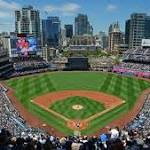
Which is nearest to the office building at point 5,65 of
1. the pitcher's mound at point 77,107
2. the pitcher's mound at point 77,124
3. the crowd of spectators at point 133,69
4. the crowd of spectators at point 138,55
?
the crowd of spectators at point 133,69

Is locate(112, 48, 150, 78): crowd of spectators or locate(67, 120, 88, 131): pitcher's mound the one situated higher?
locate(112, 48, 150, 78): crowd of spectators

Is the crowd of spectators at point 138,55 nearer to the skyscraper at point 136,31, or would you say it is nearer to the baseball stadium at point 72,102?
the baseball stadium at point 72,102

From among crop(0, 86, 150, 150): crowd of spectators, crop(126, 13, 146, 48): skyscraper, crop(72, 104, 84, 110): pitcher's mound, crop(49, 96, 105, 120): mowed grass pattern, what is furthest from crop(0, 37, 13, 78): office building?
crop(126, 13, 146, 48): skyscraper

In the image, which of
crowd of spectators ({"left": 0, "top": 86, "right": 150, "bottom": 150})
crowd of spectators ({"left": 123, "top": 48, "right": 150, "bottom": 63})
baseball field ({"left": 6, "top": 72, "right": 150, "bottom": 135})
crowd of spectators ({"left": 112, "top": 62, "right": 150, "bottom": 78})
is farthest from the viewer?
crowd of spectators ({"left": 123, "top": 48, "right": 150, "bottom": 63})

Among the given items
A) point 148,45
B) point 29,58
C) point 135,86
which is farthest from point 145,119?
point 148,45

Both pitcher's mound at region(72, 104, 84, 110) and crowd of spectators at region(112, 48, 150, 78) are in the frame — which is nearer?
pitcher's mound at region(72, 104, 84, 110)

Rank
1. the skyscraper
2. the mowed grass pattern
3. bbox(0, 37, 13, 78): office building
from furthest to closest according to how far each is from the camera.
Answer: the skyscraper < bbox(0, 37, 13, 78): office building < the mowed grass pattern

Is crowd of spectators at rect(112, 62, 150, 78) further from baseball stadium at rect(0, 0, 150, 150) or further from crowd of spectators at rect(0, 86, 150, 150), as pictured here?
crowd of spectators at rect(0, 86, 150, 150)

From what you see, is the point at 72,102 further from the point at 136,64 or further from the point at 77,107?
the point at 136,64

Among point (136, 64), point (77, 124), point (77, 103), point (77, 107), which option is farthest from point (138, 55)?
point (77, 124)
